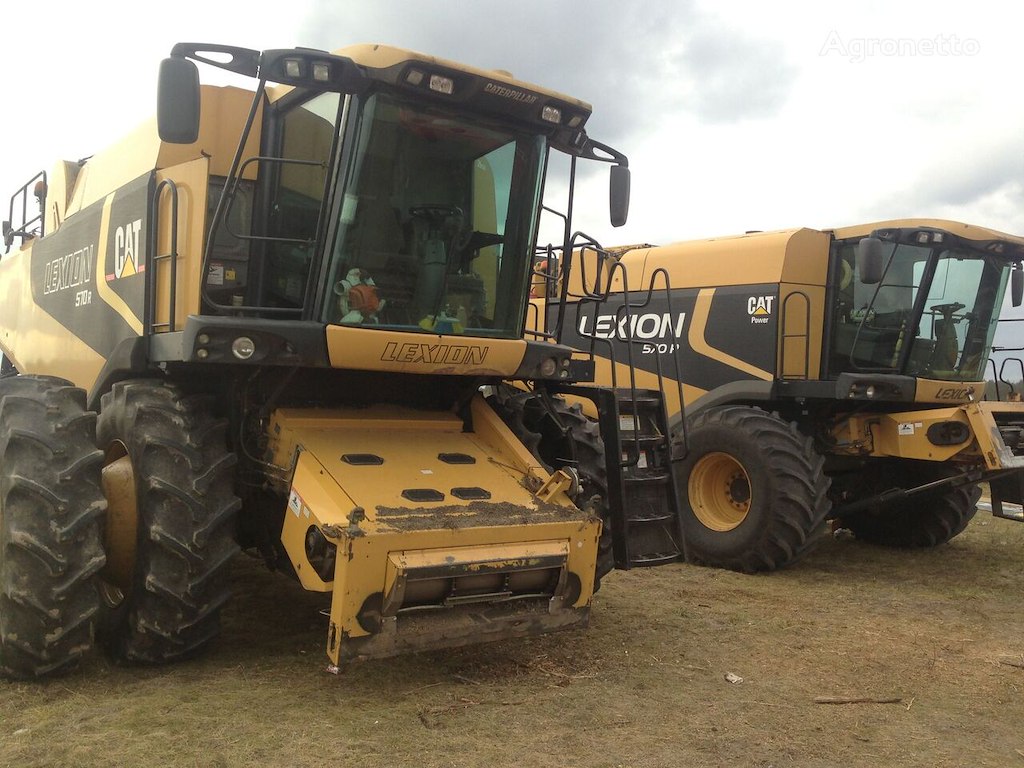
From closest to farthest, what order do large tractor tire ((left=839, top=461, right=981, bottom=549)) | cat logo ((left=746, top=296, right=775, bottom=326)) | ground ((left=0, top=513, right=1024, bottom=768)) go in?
ground ((left=0, top=513, right=1024, bottom=768)), cat logo ((left=746, top=296, right=775, bottom=326)), large tractor tire ((left=839, top=461, right=981, bottom=549))

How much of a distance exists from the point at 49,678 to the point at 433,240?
2659 millimetres

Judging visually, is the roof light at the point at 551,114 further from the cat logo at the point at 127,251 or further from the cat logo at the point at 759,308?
the cat logo at the point at 759,308

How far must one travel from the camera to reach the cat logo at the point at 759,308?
323 inches

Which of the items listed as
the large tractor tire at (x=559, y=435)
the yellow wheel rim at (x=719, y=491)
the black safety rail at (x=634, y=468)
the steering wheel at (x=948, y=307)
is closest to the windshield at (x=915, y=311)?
the steering wheel at (x=948, y=307)

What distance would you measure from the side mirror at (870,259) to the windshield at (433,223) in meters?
3.67

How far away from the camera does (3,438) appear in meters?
4.24

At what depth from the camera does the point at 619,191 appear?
529 cm

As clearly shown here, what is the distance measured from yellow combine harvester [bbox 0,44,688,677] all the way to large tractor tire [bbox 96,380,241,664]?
0.01 meters

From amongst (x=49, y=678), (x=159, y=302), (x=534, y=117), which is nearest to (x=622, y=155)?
(x=534, y=117)

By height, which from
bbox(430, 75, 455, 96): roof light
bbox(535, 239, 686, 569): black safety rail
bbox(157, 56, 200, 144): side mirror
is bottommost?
bbox(535, 239, 686, 569): black safety rail

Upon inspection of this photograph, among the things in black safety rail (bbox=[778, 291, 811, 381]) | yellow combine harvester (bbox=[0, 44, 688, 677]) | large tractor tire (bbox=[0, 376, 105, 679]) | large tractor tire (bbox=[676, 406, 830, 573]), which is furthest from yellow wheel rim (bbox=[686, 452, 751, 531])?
large tractor tire (bbox=[0, 376, 105, 679])

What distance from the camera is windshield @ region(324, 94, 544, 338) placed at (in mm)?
4344

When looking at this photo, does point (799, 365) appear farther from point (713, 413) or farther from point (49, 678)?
point (49, 678)

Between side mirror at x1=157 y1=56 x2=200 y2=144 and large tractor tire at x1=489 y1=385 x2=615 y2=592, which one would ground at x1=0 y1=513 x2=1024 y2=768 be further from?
side mirror at x1=157 y1=56 x2=200 y2=144
